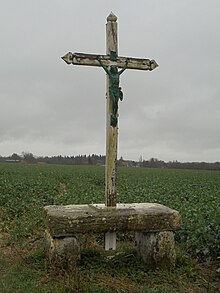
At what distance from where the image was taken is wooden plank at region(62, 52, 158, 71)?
5902 millimetres

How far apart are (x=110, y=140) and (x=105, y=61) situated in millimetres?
1159

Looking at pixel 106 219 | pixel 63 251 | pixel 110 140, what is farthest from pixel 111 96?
pixel 63 251

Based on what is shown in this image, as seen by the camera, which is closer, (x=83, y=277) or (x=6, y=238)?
(x=83, y=277)

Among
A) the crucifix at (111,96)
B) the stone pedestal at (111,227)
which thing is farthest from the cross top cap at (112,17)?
the stone pedestal at (111,227)

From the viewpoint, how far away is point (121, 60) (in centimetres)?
625

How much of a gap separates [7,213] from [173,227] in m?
7.99

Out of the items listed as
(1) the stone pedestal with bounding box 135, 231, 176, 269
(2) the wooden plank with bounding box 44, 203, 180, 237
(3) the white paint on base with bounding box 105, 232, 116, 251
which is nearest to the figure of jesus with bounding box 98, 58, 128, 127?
(2) the wooden plank with bounding box 44, 203, 180, 237

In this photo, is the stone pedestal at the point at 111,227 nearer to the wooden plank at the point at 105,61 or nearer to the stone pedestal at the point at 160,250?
the stone pedestal at the point at 160,250

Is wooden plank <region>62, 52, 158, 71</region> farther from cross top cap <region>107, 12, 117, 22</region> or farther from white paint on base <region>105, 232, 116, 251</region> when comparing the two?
white paint on base <region>105, 232, 116, 251</region>

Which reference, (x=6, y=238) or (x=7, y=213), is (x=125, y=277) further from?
(x=7, y=213)

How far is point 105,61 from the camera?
612cm

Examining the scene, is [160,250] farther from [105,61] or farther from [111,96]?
[105,61]

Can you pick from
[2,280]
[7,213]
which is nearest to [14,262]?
[2,280]

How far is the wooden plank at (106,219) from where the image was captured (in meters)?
5.69
